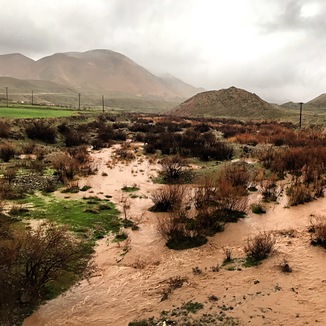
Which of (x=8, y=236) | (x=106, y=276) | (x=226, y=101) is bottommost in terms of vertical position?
(x=106, y=276)

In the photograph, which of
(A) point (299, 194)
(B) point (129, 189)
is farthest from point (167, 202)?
(A) point (299, 194)

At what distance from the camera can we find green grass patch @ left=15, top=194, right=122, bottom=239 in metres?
10.5

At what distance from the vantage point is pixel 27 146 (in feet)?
76.5

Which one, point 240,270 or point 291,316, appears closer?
point 291,316

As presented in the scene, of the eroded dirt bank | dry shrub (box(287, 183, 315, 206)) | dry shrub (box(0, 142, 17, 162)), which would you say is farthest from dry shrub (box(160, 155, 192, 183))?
dry shrub (box(0, 142, 17, 162))

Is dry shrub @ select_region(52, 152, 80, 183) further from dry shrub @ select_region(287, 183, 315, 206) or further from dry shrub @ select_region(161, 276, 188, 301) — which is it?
dry shrub @ select_region(287, 183, 315, 206)

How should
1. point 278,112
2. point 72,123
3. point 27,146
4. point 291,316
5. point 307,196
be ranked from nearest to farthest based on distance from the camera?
1. point 291,316
2. point 307,196
3. point 27,146
4. point 72,123
5. point 278,112

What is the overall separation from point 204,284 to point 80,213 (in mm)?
5616

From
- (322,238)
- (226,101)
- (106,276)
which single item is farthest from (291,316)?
(226,101)

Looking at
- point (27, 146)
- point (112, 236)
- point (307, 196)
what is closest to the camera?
point (112, 236)

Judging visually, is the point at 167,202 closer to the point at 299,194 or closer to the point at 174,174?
the point at 174,174

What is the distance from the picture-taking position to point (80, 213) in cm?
1155

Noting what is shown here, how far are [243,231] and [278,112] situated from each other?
8633 centimetres

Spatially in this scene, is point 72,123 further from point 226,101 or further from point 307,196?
point 226,101
